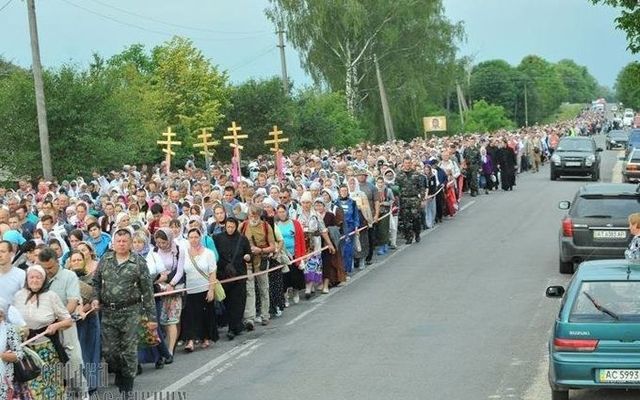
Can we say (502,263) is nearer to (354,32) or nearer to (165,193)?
(165,193)

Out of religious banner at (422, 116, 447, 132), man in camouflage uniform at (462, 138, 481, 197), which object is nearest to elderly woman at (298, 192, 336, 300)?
man in camouflage uniform at (462, 138, 481, 197)

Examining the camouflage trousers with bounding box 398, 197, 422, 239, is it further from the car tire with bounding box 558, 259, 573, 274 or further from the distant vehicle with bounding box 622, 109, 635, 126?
the distant vehicle with bounding box 622, 109, 635, 126

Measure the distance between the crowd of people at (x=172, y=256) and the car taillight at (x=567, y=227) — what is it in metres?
3.64

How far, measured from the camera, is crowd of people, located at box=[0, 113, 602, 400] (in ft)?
39.3

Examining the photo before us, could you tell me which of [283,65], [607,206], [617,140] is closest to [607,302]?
[607,206]

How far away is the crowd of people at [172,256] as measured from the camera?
39.3ft

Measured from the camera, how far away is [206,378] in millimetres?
13867

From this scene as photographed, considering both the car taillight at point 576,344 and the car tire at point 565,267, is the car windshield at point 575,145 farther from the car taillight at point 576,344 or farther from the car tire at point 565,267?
the car taillight at point 576,344

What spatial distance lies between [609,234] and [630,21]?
7492 mm

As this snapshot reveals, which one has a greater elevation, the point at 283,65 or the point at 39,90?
the point at 283,65

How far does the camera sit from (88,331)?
13211mm

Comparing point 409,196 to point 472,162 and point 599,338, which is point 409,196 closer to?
point 472,162

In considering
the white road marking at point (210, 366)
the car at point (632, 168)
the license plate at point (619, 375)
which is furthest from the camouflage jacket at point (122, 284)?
the car at point (632, 168)

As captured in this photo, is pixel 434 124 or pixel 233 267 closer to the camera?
pixel 233 267
